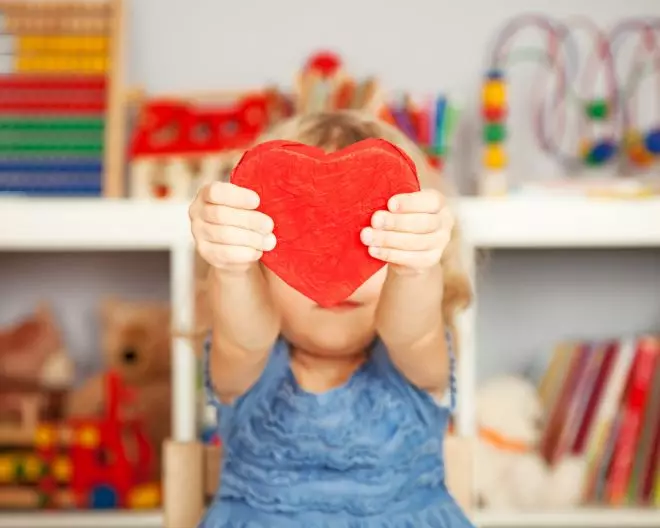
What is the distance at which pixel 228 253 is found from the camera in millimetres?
688

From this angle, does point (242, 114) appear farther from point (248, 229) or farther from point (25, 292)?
point (248, 229)

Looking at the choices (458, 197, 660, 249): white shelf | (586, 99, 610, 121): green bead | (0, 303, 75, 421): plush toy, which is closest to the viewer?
(458, 197, 660, 249): white shelf

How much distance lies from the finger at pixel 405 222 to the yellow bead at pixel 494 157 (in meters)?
0.89

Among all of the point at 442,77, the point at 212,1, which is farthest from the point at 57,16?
the point at 442,77

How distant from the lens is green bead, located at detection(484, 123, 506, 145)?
155 cm

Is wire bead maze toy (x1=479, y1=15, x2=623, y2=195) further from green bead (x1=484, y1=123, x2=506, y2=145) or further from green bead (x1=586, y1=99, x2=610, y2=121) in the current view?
green bead (x1=484, y1=123, x2=506, y2=145)

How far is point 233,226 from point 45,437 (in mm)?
923

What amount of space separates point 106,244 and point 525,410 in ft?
2.46

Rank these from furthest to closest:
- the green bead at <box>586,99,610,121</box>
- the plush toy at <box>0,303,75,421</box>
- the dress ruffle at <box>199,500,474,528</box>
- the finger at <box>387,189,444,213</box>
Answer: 1. the green bead at <box>586,99,610,121</box>
2. the plush toy at <box>0,303,75,421</box>
3. the dress ruffle at <box>199,500,474,528</box>
4. the finger at <box>387,189,444,213</box>

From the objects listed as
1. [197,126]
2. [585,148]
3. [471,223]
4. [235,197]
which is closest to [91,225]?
[197,126]

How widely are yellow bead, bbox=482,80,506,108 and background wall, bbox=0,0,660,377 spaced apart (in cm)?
15

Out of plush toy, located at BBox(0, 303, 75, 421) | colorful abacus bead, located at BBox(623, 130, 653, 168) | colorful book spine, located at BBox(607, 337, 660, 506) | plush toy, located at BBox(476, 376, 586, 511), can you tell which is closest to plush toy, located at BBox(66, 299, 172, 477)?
plush toy, located at BBox(0, 303, 75, 421)

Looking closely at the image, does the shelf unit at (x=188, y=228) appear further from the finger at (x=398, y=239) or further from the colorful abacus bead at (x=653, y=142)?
the finger at (x=398, y=239)

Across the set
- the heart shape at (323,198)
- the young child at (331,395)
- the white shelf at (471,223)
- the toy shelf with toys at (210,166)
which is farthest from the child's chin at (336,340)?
the white shelf at (471,223)
